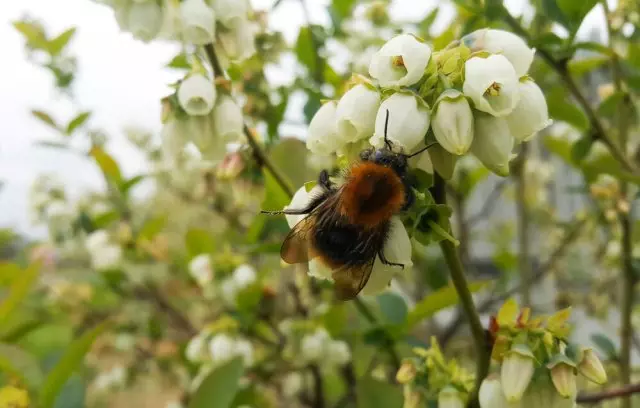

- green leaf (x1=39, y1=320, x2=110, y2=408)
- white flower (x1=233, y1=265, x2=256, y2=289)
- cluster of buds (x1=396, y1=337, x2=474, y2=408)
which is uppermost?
cluster of buds (x1=396, y1=337, x2=474, y2=408)

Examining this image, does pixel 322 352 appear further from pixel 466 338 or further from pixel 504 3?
pixel 466 338

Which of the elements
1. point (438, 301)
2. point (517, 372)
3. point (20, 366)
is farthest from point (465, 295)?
point (20, 366)

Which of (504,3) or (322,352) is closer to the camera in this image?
(504,3)

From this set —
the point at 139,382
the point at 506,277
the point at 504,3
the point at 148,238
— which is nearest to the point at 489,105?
the point at 504,3

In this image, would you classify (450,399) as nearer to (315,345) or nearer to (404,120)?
(404,120)

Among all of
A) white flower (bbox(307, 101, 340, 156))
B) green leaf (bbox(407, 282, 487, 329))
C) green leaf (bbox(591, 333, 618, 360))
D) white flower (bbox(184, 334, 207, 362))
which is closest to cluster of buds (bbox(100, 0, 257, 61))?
white flower (bbox(307, 101, 340, 156))

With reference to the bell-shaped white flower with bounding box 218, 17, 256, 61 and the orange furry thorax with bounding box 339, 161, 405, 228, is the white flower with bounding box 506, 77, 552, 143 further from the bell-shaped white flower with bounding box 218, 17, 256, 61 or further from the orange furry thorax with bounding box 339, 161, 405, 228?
the bell-shaped white flower with bounding box 218, 17, 256, 61
